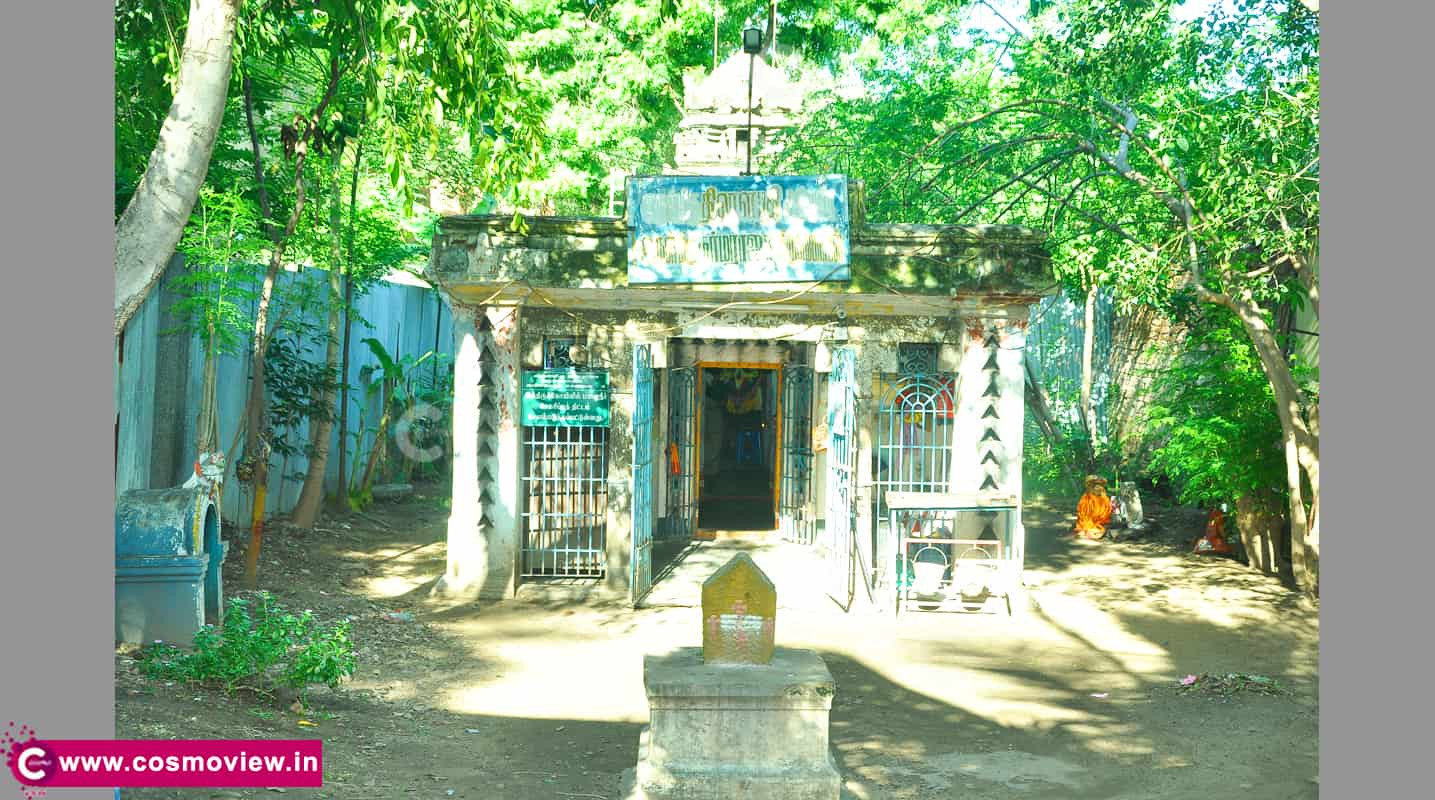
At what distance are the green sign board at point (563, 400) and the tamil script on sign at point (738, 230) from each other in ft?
4.29

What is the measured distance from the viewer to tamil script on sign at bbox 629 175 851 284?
1251 cm

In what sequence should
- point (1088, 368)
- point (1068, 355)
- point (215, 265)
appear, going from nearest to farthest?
point (215, 265) → point (1088, 368) → point (1068, 355)

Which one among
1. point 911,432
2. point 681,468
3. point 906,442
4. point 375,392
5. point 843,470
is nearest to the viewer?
point 843,470

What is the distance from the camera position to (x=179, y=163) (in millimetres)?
6887

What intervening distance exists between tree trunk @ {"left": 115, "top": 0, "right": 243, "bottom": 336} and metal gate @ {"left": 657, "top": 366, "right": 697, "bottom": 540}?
33.4 feet

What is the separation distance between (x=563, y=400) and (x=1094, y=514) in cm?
801

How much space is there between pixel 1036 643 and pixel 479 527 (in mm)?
5520

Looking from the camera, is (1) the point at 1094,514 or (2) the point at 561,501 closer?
(2) the point at 561,501

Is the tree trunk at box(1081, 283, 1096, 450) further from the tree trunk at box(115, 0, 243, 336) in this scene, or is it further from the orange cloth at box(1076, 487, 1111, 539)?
the tree trunk at box(115, 0, 243, 336)

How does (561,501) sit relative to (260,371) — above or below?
below

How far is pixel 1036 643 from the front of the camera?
11.4 m

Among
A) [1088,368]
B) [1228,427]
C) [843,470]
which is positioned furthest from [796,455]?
[1088,368]

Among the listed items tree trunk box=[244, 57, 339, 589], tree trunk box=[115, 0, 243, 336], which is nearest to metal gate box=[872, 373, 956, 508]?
tree trunk box=[244, 57, 339, 589]

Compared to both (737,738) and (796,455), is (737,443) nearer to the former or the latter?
(796,455)
